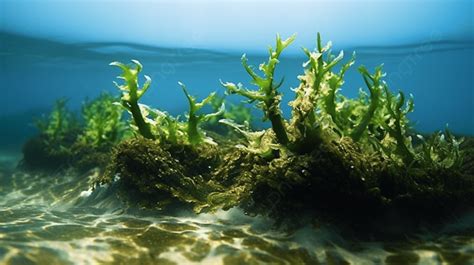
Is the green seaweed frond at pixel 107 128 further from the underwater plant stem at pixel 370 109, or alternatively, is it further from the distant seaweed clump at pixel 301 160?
the underwater plant stem at pixel 370 109

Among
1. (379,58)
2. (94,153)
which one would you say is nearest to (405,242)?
(94,153)

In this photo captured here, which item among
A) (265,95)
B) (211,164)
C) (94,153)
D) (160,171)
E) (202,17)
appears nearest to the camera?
(265,95)

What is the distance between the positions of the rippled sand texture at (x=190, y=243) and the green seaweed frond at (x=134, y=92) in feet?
4.76

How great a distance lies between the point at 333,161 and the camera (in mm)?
4324

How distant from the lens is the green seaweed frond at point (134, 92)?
560 centimetres

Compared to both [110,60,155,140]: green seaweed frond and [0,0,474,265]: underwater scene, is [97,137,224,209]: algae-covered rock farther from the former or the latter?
[110,60,155,140]: green seaweed frond

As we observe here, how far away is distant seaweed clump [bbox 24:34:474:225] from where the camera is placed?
14.3ft

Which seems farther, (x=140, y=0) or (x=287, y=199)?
(x=140, y=0)

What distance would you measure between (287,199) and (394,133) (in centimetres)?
162

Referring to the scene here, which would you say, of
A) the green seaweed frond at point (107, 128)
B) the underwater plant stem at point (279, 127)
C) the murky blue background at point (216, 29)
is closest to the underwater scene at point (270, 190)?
the underwater plant stem at point (279, 127)

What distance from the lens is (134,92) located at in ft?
18.6

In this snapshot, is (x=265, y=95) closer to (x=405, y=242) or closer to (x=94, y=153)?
(x=405, y=242)

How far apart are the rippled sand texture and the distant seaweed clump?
1.06 feet

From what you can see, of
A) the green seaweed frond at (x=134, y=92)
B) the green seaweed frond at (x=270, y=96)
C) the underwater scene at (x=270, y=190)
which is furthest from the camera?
the green seaweed frond at (x=134, y=92)
